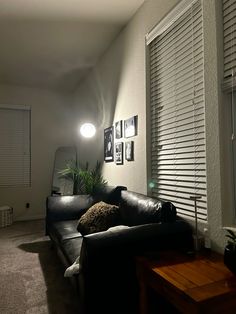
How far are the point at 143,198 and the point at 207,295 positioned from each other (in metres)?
1.30

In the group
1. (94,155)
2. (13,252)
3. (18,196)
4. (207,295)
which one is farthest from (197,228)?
(18,196)

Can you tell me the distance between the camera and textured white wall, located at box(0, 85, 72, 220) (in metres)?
5.20

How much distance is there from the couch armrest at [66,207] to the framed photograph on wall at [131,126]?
1.05 metres

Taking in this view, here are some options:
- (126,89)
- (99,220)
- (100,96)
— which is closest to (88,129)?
(100,96)

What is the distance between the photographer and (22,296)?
2.13 meters

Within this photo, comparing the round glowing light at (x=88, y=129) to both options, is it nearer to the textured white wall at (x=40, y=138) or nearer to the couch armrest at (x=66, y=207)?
the couch armrest at (x=66, y=207)

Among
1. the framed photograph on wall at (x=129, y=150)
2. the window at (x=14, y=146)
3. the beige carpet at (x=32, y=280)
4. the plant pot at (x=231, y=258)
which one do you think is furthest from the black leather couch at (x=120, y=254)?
the window at (x=14, y=146)

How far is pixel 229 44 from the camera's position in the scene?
1.73 metres

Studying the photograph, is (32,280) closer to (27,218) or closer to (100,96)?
(100,96)

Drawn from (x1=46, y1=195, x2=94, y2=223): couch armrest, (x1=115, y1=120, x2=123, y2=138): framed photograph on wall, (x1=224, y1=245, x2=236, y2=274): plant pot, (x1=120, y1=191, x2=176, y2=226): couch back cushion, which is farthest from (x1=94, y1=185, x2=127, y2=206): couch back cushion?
(x1=224, y1=245, x2=236, y2=274): plant pot

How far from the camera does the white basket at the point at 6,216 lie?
179 inches

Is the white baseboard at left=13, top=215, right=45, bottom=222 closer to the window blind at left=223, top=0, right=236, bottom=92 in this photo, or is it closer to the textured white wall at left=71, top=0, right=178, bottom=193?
the textured white wall at left=71, top=0, right=178, bottom=193

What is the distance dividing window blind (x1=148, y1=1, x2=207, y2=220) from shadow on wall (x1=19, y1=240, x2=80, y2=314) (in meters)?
1.21

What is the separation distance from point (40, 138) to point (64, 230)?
316 centimetres
